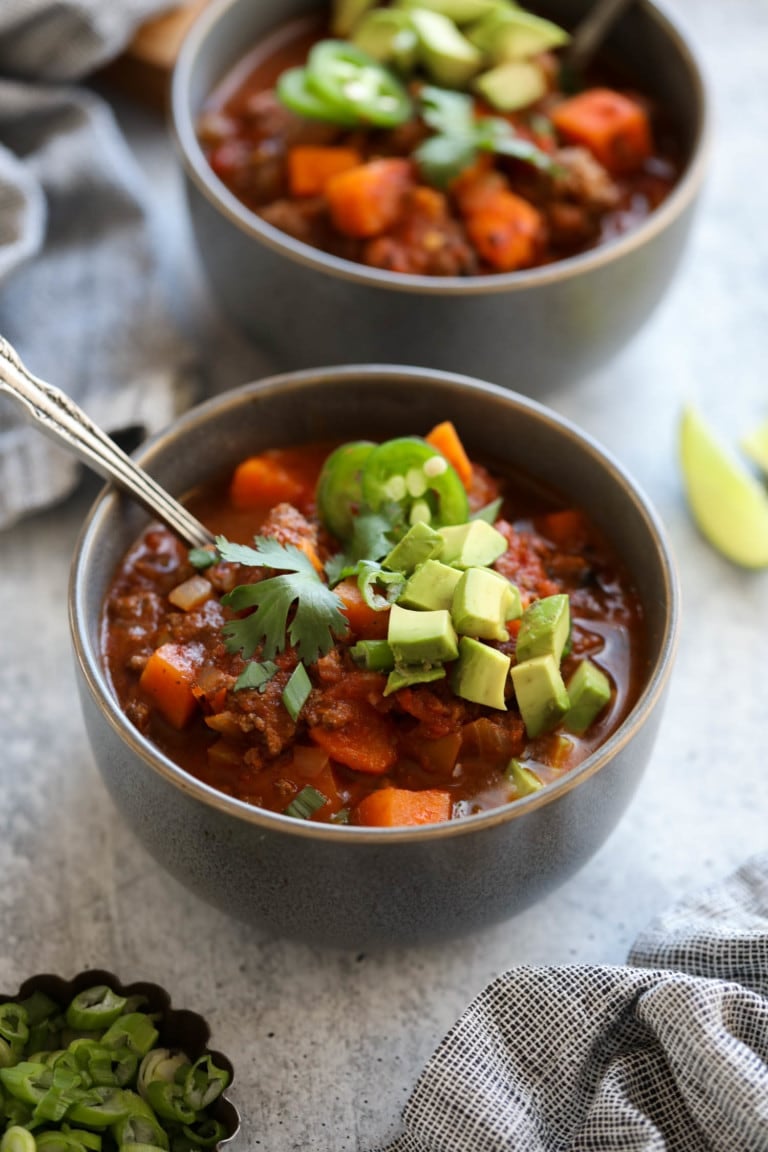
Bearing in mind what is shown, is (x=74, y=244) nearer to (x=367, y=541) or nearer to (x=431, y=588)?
(x=367, y=541)

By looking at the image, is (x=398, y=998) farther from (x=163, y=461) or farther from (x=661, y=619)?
(x=163, y=461)

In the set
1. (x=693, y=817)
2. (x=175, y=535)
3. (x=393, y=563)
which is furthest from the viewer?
(x=693, y=817)

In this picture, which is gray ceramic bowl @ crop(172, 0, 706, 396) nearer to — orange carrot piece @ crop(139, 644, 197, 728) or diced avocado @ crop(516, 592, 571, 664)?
diced avocado @ crop(516, 592, 571, 664)

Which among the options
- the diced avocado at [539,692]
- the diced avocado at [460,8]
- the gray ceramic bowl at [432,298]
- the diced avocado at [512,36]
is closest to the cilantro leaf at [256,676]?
the diced avocado at [539,692]

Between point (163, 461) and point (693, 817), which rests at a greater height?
point (163, 461)

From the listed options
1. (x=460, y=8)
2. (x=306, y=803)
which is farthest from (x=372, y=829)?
(x=460, y=8)

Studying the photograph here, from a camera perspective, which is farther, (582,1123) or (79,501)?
(79,501)

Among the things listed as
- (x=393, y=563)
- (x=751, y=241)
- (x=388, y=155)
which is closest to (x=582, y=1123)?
(x=393, y=563)
